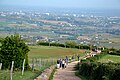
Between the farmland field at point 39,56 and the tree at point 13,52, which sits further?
the tree at point 13,52

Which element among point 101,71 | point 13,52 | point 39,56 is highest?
point 13,52

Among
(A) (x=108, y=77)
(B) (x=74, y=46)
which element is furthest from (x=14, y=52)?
(B) (x=74, y=46)

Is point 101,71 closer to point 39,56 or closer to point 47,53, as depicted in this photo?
point 39,56

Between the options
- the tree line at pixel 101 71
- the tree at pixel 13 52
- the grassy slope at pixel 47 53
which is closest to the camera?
the tree line at pixel 101 71

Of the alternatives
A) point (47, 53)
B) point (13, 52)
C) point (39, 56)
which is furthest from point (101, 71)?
point (47, 53)

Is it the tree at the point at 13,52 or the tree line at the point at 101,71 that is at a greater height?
the tree at the point at 13,52

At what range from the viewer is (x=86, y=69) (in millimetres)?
24984

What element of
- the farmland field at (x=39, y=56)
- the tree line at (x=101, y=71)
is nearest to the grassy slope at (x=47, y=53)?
the farmland field at (x=39, y=56)

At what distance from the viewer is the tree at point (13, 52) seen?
2716cm

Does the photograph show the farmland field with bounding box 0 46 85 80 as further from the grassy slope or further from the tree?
the tree

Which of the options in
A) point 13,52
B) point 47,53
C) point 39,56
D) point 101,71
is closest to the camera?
point 101,71

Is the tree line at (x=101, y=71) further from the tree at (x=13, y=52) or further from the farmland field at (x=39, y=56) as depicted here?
the tree at (x=13, y=52)

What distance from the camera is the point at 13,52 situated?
27.5 meters

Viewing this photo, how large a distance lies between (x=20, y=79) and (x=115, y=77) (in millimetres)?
5462
